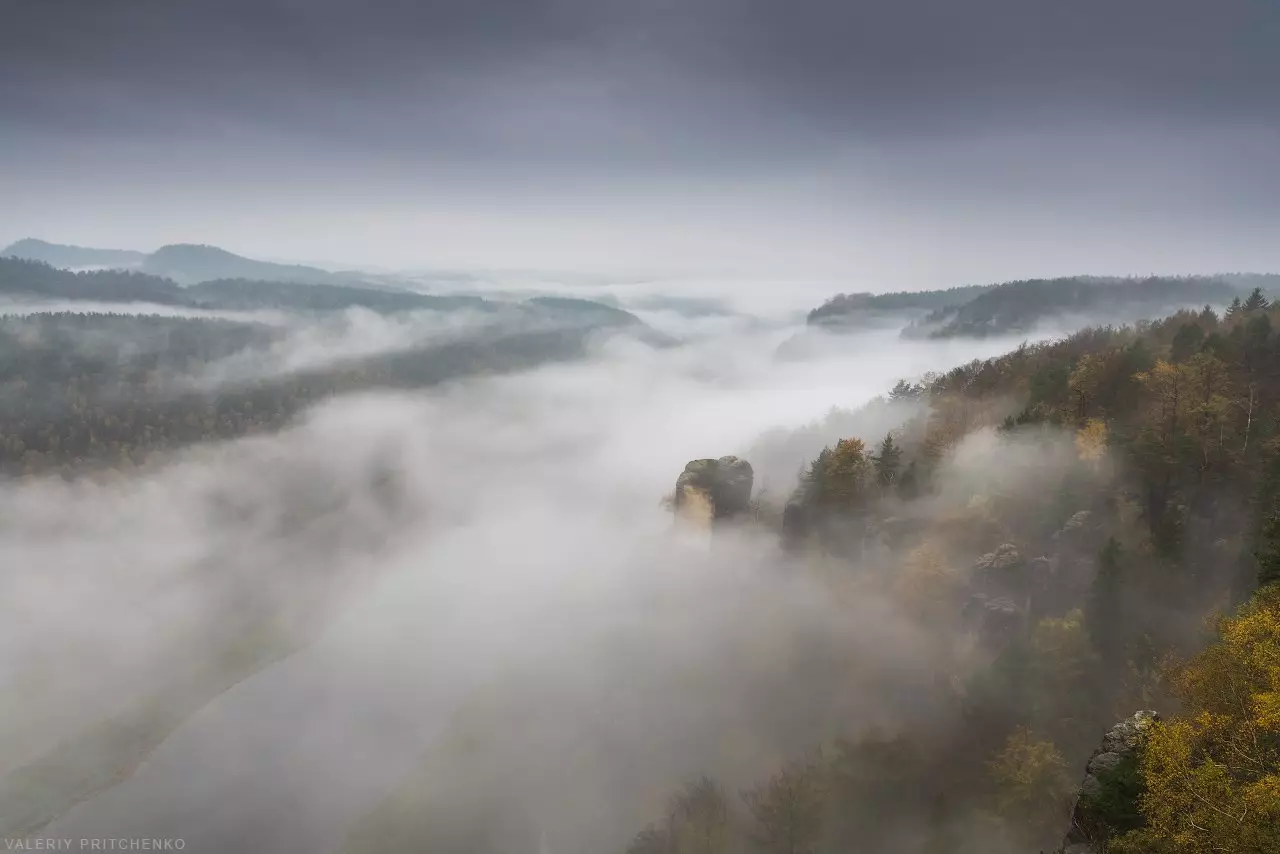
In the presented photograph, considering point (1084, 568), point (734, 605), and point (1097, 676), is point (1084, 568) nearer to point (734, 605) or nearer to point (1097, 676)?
point (1097, 676)

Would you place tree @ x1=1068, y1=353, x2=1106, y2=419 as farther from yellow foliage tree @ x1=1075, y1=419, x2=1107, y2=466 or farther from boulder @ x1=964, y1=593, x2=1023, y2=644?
boulder @ x1=964, y1=593, x2=1023, y2=644

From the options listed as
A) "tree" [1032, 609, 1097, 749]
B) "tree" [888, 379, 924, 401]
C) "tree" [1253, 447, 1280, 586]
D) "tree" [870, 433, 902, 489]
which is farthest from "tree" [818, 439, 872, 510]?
"tree" [888, 379, 924, 401]

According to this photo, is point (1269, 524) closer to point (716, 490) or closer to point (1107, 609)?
point (1107, 609)

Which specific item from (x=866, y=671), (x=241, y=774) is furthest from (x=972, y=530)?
(x=241, y=774)

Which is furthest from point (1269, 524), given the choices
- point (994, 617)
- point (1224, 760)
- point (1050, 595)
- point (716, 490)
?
point (716, 490)

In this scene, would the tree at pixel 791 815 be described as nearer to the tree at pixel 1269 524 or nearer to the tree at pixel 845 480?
the tree at pixel 1269 524
